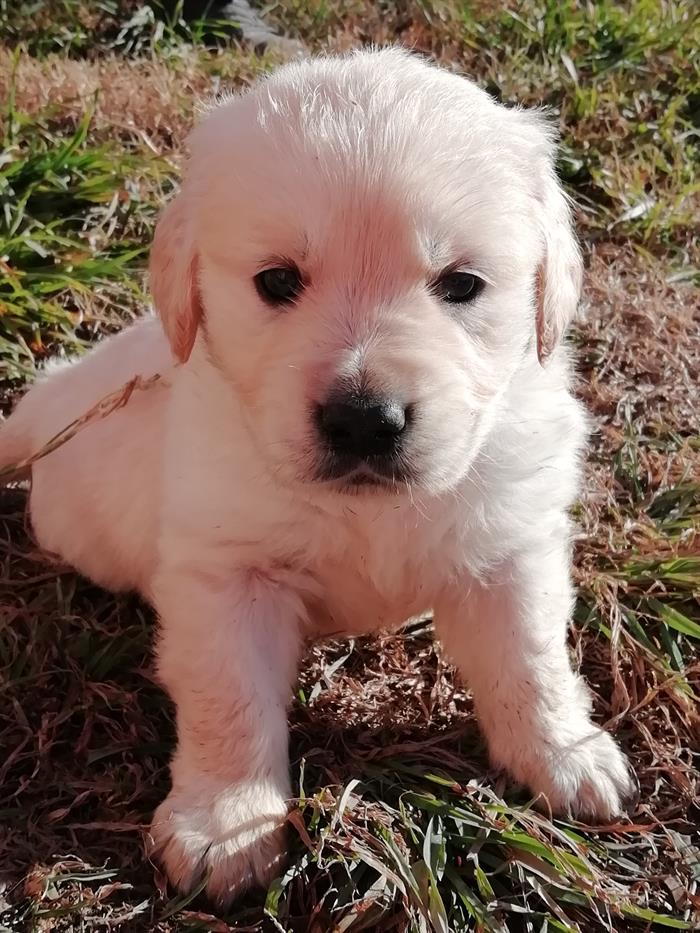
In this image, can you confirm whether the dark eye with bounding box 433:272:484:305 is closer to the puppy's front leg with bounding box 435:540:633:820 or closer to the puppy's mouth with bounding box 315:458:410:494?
the puppy's mouth with bounding box 315:458:410:494

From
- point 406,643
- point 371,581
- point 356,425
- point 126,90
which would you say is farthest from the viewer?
point 126,90

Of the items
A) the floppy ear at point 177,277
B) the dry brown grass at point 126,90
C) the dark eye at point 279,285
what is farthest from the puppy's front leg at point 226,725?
the dry brown grass at point 126,90

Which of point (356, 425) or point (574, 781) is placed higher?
point (356, 425)

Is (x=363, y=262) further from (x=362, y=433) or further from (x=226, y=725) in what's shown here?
(x=226, y=725)

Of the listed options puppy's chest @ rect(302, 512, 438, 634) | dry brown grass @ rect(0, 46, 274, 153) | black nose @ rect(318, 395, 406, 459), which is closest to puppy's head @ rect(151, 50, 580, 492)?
black nose @ rect(318, 395, 406, 459)

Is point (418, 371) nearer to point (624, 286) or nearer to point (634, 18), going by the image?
point (624, 286)

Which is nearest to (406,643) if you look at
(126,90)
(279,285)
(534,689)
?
(534,689)
